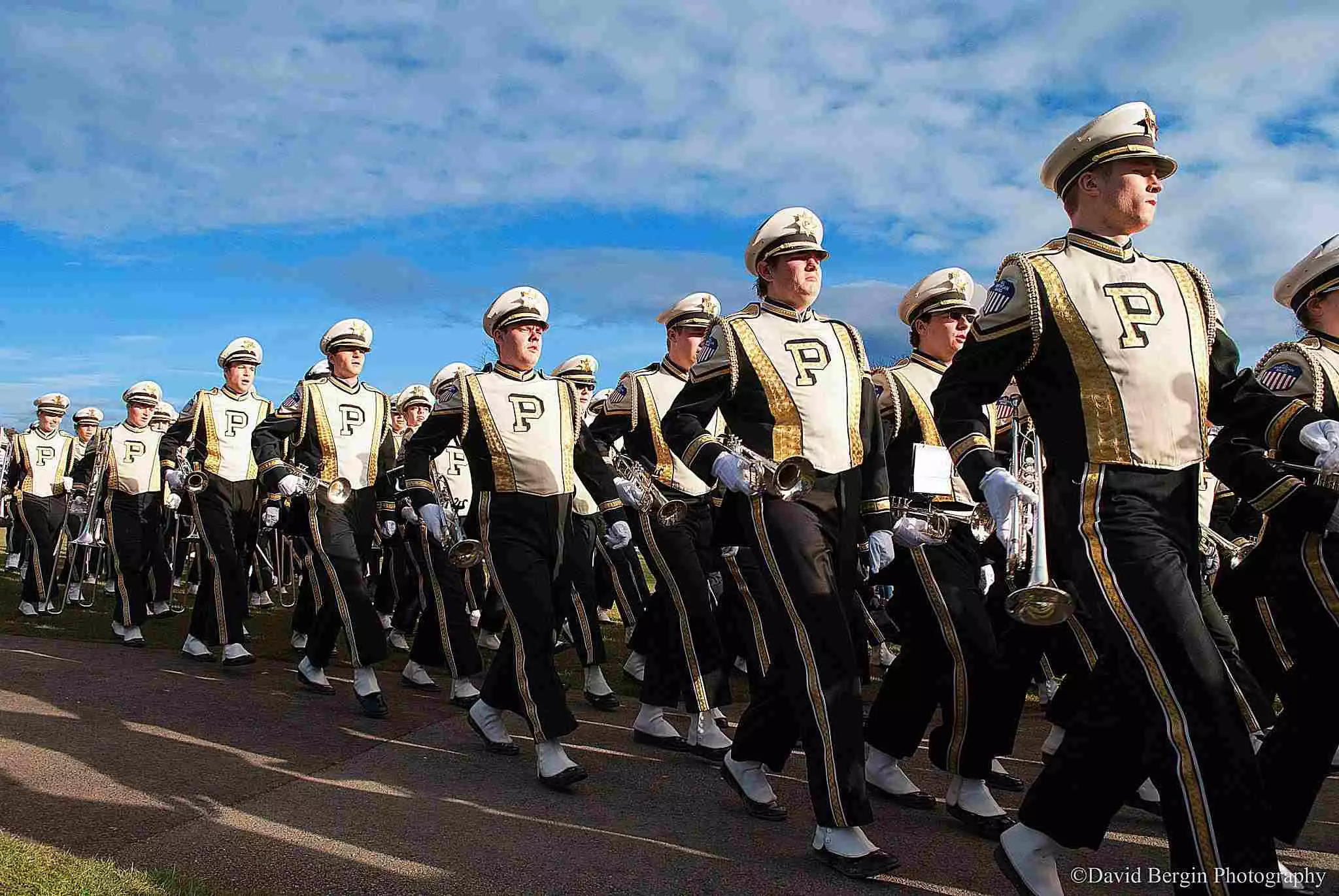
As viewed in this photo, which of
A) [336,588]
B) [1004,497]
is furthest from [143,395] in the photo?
[1004,497]

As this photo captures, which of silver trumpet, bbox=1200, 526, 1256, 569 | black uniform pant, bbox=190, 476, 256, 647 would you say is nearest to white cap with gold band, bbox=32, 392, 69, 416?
black uniform pant, bbox=190, 476, 256, 647

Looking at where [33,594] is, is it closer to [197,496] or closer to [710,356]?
[197,496]

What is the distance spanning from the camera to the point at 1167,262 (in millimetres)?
3566

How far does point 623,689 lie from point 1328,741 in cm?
482

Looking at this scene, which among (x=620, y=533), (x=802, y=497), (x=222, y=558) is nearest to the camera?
(x=802, y=497)

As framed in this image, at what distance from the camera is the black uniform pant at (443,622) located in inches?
294

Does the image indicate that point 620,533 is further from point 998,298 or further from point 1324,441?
point 1324,441

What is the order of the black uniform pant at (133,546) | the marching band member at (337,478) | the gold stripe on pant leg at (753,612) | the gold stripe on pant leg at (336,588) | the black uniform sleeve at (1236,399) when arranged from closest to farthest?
the black uniform sleeve at (1236,399)
the gold stripe on pant leg at (753,612)
the gold stripe on pant leg at (336,588)
the marching band member at (337,478)
the black uniform pant at (133,546)

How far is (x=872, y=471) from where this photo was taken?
4625 millimetres

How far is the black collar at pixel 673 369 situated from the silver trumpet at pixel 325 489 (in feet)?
7.02

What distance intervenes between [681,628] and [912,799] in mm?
1802

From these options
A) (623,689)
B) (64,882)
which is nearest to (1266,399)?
(64,882)

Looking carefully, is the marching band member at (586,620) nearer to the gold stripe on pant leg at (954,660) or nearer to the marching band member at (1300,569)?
the gold stripe on pant leg at (954,660)

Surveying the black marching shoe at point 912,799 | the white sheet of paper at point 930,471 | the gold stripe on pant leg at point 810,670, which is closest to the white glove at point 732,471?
the gold stripe on pant leg at point 810,670
